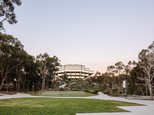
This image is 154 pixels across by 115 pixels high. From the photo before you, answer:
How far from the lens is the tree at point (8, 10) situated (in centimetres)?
1295

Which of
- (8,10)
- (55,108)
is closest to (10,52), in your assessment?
(8,10)

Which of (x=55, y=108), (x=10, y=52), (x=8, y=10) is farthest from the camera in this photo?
(x=10, y=52)

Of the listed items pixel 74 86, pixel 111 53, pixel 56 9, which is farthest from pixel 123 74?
pixel 56 9

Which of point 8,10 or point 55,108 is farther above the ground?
point 8,10

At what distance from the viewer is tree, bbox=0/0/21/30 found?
42.5ft

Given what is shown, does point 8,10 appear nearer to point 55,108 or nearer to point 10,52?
point 55,108

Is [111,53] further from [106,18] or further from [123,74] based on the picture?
[123,74]

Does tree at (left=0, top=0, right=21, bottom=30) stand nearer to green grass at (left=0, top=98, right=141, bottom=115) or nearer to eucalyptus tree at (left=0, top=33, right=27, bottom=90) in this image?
green grass at (left=0, top=98, right=141, bottom=115)

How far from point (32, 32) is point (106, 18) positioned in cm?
1024

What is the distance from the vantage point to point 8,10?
1349cm

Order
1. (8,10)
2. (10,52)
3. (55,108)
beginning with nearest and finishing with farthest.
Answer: (55,108) < (8,10) < (10,52)

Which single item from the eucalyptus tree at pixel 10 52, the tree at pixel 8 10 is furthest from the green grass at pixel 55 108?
the eucalyptus tree at pixel 10 52

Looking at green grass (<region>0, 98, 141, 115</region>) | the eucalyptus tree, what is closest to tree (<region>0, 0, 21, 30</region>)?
green grass (<region>0, 98, 141, 115</region>)

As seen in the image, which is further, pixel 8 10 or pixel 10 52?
pixel 10 52
